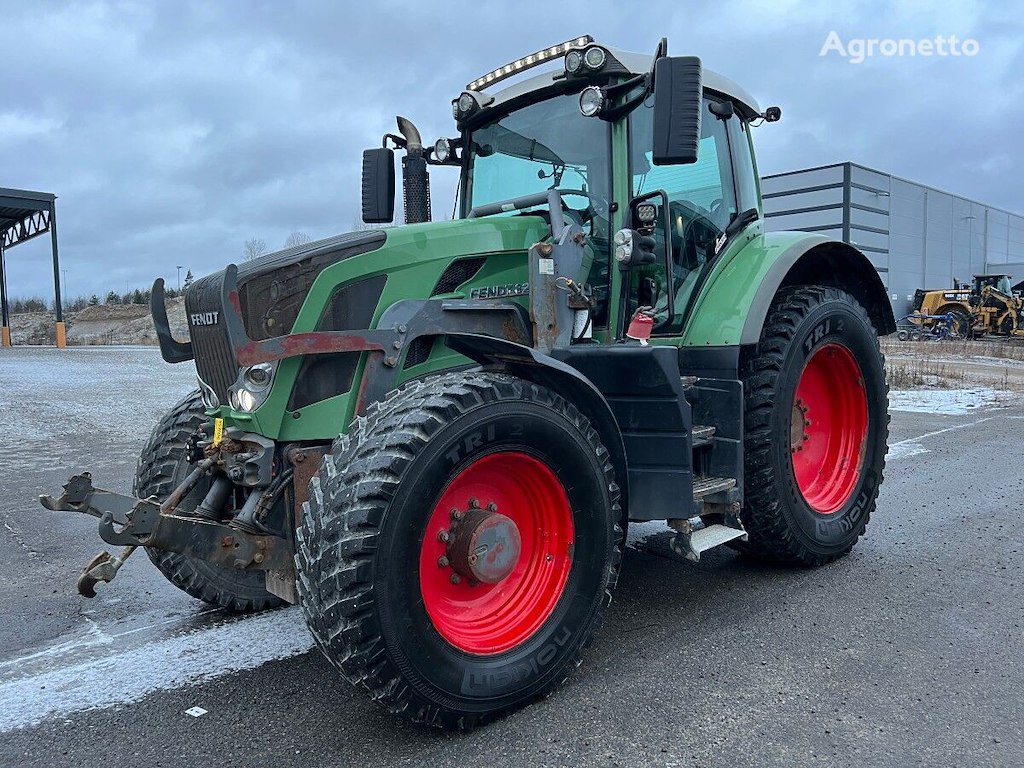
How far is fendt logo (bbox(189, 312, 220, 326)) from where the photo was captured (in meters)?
3.17

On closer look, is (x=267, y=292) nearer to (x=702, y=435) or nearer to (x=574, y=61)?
(x=574, y=61)

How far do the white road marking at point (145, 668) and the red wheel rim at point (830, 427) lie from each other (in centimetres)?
299

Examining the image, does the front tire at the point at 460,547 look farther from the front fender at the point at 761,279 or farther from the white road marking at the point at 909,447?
the white road marking at the point at 909,447

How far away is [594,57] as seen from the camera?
3777mm

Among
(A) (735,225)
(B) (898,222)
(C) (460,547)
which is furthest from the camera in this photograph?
(B) (898,222)

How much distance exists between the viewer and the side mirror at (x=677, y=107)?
3318mm

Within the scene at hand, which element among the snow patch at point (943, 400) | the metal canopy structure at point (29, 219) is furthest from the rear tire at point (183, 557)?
the metal canopy structure at point (29, 219)

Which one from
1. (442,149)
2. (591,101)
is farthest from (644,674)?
(442,149)

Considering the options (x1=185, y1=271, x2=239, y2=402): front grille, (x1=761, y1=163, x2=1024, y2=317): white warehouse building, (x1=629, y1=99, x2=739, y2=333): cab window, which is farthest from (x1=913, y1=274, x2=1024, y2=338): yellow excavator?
(x1=185, y1=271, x2=239, y2=402): front grille

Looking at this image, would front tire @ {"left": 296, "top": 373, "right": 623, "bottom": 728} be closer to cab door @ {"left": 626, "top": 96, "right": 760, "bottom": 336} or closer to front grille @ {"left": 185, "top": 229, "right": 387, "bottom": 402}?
front grille @ {"left": 185, "top": 229, "right": 387, "bottom": 402}

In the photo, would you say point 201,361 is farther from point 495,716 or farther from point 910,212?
point 910,212

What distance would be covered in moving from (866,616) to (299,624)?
Result: 2600 millimetres

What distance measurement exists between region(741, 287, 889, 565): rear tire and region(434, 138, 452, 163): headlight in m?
2.01

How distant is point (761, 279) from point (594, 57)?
138 cm
